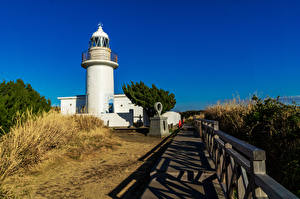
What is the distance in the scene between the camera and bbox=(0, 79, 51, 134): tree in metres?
5.74

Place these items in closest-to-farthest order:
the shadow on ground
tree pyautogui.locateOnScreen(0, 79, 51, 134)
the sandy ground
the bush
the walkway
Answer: the walkway → the bush → the shadow on ground → the sandy ground → tree pyautogui.locateOnScreen(0, 79, 51, 134)

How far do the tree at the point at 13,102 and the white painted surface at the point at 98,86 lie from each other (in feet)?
46.2

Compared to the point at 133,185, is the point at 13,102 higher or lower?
higher

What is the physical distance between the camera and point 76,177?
15.2ft

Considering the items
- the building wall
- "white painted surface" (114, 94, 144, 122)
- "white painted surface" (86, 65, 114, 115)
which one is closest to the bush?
"white painted surface" (86, 65, 114, 115)

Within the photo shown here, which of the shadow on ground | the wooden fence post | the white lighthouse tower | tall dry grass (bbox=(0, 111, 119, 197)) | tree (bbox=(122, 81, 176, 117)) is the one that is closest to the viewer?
the wooden fence post

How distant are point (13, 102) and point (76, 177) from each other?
3.93 m

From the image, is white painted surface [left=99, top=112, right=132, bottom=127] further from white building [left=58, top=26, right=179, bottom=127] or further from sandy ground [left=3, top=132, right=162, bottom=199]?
sandy ground [left=3, top=132, right=162, bottom=199]

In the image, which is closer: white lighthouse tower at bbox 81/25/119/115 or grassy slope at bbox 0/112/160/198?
grassy slope at bbox 0/112/160/198

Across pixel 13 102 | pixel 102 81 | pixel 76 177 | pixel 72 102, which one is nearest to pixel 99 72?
pixel 102 81

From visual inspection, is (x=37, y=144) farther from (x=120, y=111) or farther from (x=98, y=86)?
(x=120, y=111)

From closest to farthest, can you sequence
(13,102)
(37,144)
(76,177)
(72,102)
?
(76,177)
(37,144)
(13,102)
(72,102)

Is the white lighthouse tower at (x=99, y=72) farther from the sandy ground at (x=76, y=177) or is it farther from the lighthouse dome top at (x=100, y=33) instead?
the sandy ground at (x=76, y=177)

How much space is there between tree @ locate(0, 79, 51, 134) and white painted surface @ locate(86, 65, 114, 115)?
46.2ft
